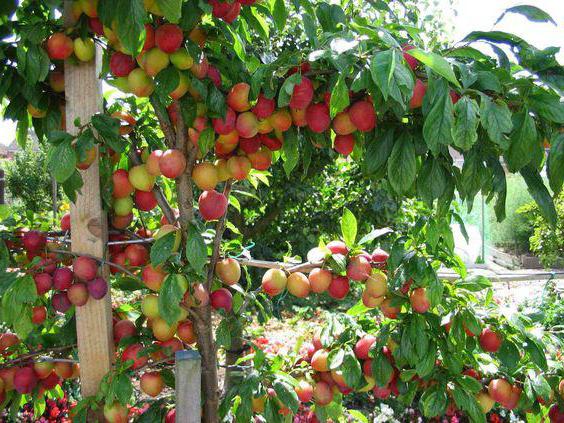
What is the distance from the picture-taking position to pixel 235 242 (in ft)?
3.96

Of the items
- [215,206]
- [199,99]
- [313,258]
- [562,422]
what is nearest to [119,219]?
[215,206]

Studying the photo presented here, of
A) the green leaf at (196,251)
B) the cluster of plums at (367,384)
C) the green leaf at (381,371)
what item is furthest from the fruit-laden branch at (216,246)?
the green leaf at (381,371)

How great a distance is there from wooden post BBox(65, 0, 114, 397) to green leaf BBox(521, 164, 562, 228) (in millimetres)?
799

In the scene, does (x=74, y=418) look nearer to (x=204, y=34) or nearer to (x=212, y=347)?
(x=212, y=347)

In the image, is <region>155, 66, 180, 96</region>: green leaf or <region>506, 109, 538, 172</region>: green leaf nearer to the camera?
<region>506, 109, 538, 172</region>: green leaf

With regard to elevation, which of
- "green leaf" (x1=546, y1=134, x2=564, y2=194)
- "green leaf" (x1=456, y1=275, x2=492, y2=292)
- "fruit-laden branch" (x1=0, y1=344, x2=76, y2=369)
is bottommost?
"fruit-laden branch" (x1=0, y1=344, x2=76, y2=369)

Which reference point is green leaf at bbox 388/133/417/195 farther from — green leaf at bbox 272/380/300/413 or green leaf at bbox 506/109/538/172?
green leaf at bbox 272/380/300/413

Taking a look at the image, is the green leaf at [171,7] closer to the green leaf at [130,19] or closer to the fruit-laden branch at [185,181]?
the green leaf at [130,19]

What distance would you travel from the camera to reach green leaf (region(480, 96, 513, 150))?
69 cm

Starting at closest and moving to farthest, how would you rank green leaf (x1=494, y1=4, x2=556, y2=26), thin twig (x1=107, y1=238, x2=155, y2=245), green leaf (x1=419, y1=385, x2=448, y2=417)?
green leaf (x1=494, y1=4, x2=556, y2=26) < thin twig (x1=107, y1=238, x2=155, y2=245) < green leaf (x1=419, y1=385, x2=448, y2=417)

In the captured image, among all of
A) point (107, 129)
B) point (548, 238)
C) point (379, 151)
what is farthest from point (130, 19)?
point (548, 238)

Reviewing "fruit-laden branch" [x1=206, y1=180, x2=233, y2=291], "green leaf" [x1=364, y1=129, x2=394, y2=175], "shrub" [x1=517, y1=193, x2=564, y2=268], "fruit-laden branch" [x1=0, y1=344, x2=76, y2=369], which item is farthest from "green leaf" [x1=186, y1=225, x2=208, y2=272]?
"shrub" [x1=517, y1=193, x2=564, y2=268]

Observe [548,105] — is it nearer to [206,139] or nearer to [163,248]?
[206,139]

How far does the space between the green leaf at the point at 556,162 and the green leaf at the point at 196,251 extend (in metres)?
0.58
